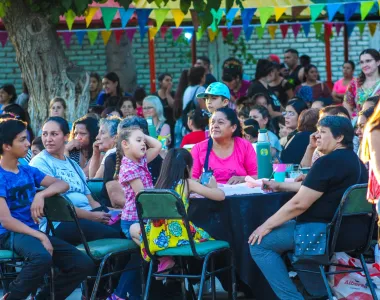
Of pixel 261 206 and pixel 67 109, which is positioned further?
pixel 67 109

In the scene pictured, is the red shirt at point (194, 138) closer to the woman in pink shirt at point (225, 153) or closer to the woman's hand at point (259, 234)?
the woman in pink shirt at point (225, 153)

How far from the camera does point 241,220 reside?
753cm

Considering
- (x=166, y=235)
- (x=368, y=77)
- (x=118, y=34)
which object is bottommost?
(x=166, y=235)

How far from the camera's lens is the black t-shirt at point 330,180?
23.2 feet

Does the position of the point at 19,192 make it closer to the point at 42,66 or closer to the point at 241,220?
the point at 241,220

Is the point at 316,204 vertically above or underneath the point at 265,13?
underneath

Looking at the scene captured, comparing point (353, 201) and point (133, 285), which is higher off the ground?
point (353, 201)

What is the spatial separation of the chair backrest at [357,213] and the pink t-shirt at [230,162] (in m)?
1.58

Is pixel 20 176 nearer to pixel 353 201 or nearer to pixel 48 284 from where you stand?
pixel 48 284

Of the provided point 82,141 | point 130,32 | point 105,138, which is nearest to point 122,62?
point 130,32

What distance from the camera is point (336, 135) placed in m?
7.26

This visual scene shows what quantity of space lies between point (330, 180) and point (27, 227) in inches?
83.3

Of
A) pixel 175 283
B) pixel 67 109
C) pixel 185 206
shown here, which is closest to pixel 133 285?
pixel 175 283

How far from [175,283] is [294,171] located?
4.25 ft
